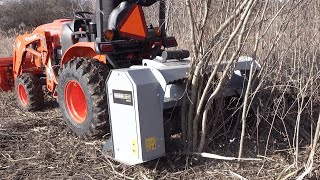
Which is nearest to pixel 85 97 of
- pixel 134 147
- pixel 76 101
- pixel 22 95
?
pixel 76 101

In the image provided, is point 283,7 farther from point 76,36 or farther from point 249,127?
point 76,36

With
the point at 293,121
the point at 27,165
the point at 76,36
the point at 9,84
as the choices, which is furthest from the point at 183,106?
the point at 9,84

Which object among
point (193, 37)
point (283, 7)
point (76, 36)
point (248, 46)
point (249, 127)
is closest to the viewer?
point (283, 7)

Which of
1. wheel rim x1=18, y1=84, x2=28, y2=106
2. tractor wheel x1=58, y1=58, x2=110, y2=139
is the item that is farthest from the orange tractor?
wheel rim x1=18, y1=84, x2=28, y2=106

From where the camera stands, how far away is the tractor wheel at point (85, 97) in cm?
432

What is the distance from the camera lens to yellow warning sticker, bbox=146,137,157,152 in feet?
11.5

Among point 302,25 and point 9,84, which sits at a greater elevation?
point 302,25

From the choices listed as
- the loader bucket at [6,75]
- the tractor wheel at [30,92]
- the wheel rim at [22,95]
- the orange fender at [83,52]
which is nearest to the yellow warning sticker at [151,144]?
the orange fender at [83,52]

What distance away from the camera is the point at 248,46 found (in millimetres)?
3803

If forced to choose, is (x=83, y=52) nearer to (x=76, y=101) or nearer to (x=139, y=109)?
(x=76, y=101)

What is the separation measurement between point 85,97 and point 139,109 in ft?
4.00

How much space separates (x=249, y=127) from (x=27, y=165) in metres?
2.29

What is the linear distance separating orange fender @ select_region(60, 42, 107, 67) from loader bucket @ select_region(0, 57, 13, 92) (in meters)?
2.38

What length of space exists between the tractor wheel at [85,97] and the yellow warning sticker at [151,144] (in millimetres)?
922
